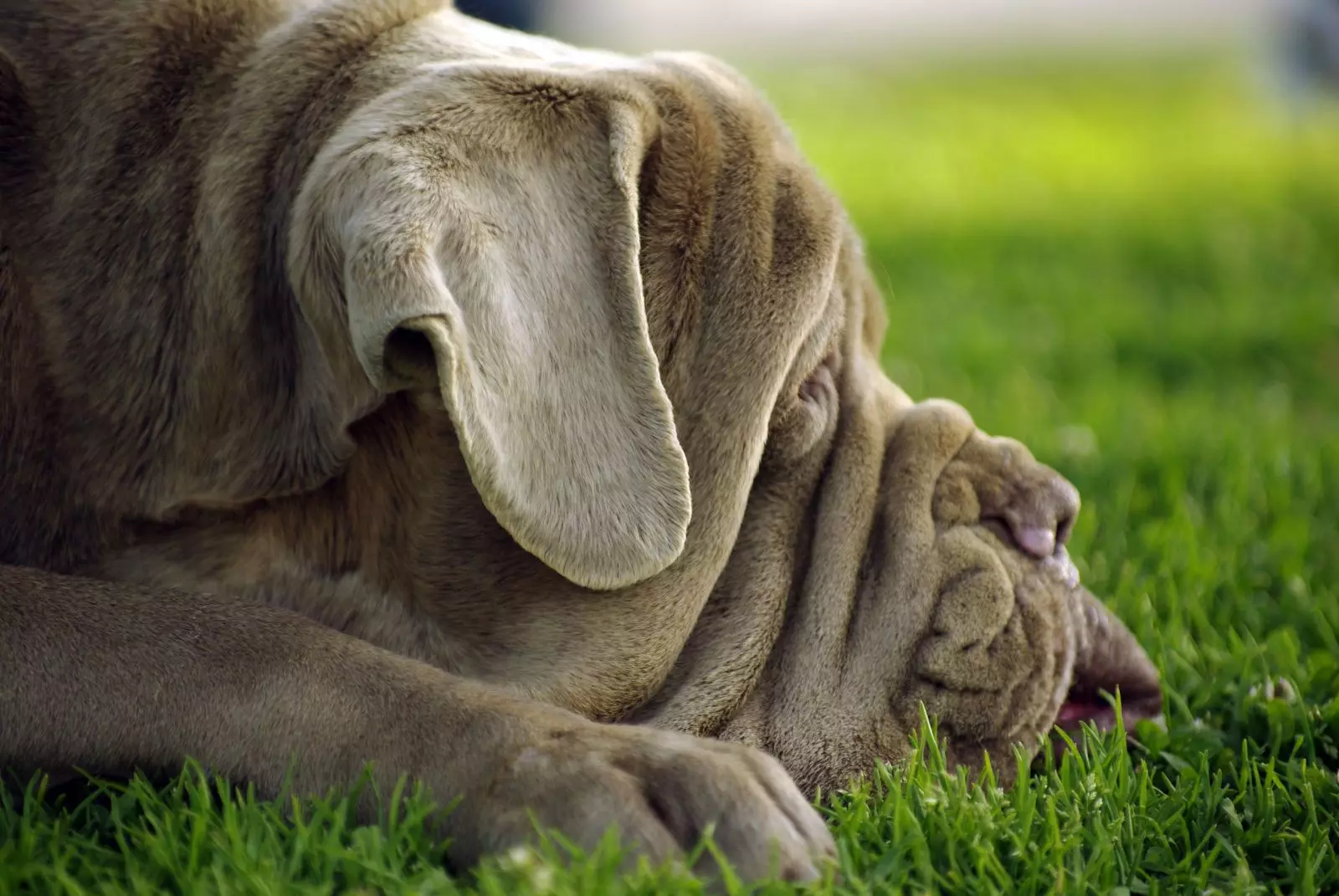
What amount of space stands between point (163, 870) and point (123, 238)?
981 millimetres

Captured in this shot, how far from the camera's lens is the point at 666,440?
2172 millimetres

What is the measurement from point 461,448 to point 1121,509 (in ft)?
6.73

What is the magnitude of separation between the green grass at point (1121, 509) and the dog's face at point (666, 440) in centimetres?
19

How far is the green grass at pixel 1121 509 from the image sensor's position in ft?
6.45

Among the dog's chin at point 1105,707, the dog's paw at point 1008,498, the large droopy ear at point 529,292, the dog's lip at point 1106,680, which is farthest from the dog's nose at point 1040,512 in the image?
the large droopy ear at point 529,292

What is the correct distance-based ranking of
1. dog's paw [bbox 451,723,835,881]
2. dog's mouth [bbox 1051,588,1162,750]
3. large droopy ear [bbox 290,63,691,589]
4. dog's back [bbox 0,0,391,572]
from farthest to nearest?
dog's mouth [bbox 1051,588,1162,750] < dog's back [bbox 0,0,391,572] < large droopy ear [bbox 290,63,691,589] < dog's paw [bbox 451,723,835,881]

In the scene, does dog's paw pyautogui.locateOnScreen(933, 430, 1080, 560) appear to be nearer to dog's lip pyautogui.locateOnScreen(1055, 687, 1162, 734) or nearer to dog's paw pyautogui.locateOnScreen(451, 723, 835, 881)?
dog's lip pyautogui.locateOnScreen(1055, 687, 1162, 734)

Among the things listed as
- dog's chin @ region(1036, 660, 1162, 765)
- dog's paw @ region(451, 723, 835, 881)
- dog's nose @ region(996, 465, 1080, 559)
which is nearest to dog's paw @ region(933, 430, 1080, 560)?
dog's nose @ region(996, 465, 1080, 559)

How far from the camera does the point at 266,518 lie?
7.67 feet

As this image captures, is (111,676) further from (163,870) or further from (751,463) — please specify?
(751,463)

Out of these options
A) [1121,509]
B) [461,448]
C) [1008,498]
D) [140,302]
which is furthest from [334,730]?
[1121,509]

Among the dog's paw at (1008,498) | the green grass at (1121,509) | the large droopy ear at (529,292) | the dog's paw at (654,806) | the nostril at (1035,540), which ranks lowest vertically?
the green grass at (1121,509)

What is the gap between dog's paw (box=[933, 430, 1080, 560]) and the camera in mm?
2398

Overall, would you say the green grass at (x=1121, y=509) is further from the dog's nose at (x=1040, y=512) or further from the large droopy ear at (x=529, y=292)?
the large droopy ear at (x=529, y=292)
